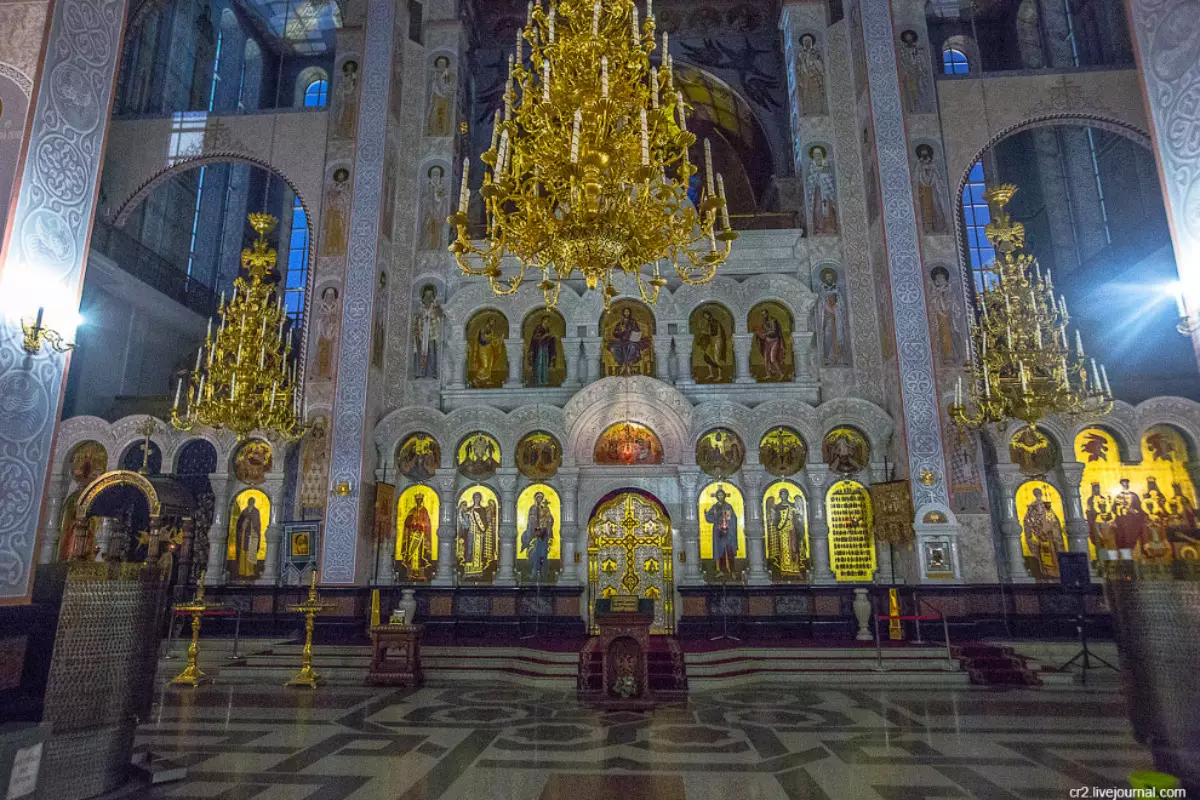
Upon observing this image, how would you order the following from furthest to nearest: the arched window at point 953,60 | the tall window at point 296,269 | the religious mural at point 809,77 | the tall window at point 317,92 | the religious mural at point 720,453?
the tall window at point 317,92 → the tall window at point 296,269 → the arched window at point 953,60 → the religious mural at point 809,77 → the religious mural at point 720,453

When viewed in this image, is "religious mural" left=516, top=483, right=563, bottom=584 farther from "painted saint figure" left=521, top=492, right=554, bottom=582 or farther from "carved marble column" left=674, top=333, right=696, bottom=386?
"carved marble column" left=674, top=333, right=696, bottom=386

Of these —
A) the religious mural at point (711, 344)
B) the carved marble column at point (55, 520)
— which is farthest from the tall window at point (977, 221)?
the carved marble column at point (55, 520)

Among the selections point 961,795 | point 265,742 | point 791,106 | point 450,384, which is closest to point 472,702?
point 265,742

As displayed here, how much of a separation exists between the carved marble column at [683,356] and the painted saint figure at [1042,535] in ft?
19.3

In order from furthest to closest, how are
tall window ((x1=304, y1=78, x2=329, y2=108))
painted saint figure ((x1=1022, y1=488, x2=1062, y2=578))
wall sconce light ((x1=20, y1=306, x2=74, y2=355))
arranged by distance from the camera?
1. tall window ((x1=304, y1=78, x2=329, y2=108))
2. painted saint figure ((x1=1022, y1=488, x2=1062, y2=578))
3. wall sconce light ((x1=20, y1=306, x2=74, y2=355))

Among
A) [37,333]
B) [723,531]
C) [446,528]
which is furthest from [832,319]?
[37,333]

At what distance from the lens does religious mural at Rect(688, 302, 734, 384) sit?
12992mm

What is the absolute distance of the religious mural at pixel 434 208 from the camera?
44.9 ft

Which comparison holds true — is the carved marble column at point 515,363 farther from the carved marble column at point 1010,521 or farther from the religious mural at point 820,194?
the carved marble column at point 1010,521

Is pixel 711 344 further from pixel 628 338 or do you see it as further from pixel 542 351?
pixel 542 351

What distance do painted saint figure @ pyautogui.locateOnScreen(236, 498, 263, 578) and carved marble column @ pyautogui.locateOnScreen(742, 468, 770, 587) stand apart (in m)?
8.52

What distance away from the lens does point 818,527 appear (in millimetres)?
11703

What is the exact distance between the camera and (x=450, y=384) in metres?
13.2

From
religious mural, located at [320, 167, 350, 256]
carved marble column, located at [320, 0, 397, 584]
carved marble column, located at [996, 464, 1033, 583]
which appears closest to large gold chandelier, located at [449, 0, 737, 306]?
carved marble column, located at [320, 0, 397, 584]
